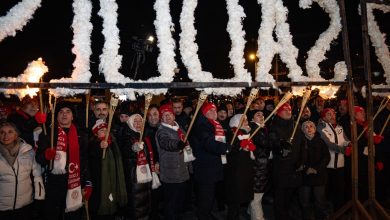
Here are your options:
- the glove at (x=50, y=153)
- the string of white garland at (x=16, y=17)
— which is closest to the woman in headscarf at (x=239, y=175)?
the glove at (x=50, y=153)

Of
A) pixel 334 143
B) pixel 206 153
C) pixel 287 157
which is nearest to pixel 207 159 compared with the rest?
pixel 206 153

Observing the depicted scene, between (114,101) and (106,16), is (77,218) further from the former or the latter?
(106,16)

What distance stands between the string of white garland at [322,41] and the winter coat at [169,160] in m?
2.14

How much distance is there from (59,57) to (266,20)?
434 inches

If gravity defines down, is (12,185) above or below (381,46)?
below

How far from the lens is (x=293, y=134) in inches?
170

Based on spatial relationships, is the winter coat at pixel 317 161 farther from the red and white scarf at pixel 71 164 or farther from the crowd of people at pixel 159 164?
the red and white scarf at pixel 71 164

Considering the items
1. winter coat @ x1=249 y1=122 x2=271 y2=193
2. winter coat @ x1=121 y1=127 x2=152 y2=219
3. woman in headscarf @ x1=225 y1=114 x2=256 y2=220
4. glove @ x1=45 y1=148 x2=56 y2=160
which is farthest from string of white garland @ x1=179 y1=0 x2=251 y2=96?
glove @ x1=45 y1=148 x2=56 y2=160

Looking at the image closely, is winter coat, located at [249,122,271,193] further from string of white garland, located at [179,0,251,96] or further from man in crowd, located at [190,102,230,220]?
string of white garland, located at [179,0,251,96]

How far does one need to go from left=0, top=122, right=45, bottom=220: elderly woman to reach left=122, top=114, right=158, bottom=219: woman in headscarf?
3.59ft

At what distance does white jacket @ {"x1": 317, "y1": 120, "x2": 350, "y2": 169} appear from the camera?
15.7ft

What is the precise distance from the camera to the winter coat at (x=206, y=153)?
4086 mm

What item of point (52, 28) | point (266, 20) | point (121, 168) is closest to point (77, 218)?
point (121, 168)

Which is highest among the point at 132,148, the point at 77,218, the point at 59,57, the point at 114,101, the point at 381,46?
the point at 59,57
